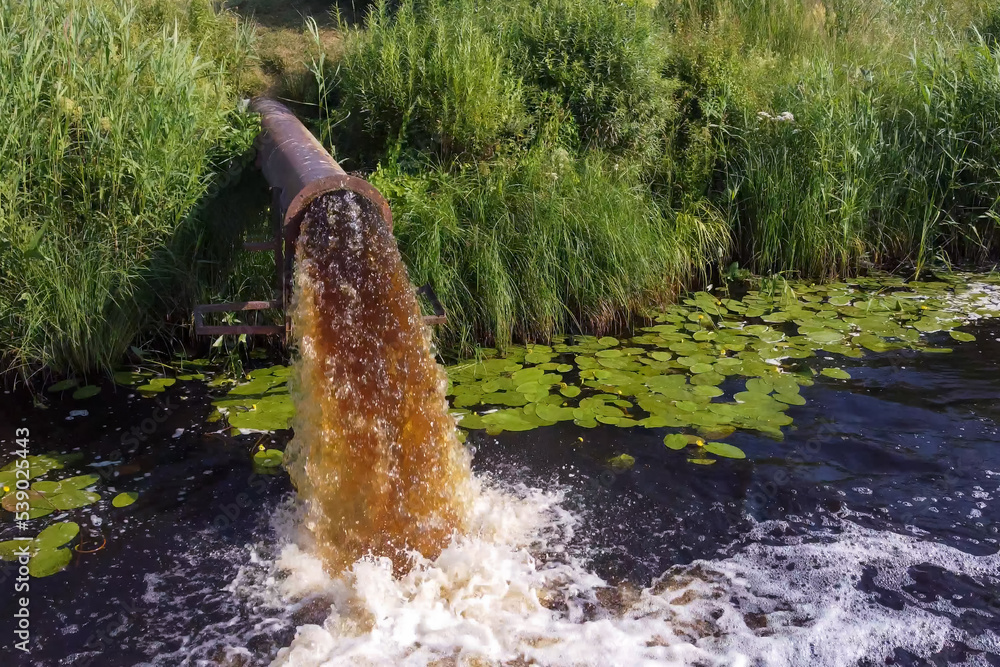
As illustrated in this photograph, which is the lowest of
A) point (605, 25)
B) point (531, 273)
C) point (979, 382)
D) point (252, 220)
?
point (979, 382)

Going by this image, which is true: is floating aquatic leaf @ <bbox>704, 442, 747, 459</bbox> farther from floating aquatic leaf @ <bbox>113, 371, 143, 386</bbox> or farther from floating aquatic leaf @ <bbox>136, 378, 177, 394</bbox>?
floating aquatic leaf @ <bbox>113, 371, 143, 386</bbox>

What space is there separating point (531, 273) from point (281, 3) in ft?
14.3

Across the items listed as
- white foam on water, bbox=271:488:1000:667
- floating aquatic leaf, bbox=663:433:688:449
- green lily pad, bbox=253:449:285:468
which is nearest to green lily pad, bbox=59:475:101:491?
green lily pad, bbox=253:449:285:468

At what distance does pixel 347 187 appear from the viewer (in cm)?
380

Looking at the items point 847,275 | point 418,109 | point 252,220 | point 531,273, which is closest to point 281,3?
point 418,109

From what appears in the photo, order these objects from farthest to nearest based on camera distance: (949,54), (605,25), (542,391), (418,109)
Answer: (949,54)
(605,25)
(418,109)
(542,391)

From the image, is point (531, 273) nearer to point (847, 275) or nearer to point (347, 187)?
point (347, 187)

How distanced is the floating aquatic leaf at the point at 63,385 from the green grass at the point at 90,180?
94 mm

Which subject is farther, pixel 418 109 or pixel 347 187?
pixel 418 109

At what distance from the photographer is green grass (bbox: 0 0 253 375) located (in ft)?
15.2

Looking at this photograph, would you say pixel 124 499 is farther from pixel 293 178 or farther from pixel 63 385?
pixel 293 178

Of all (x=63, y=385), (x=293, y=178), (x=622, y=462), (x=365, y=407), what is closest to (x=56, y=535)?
(x=365, y=407)

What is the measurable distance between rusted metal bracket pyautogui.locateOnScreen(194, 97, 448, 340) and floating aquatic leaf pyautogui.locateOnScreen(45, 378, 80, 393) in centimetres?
112
